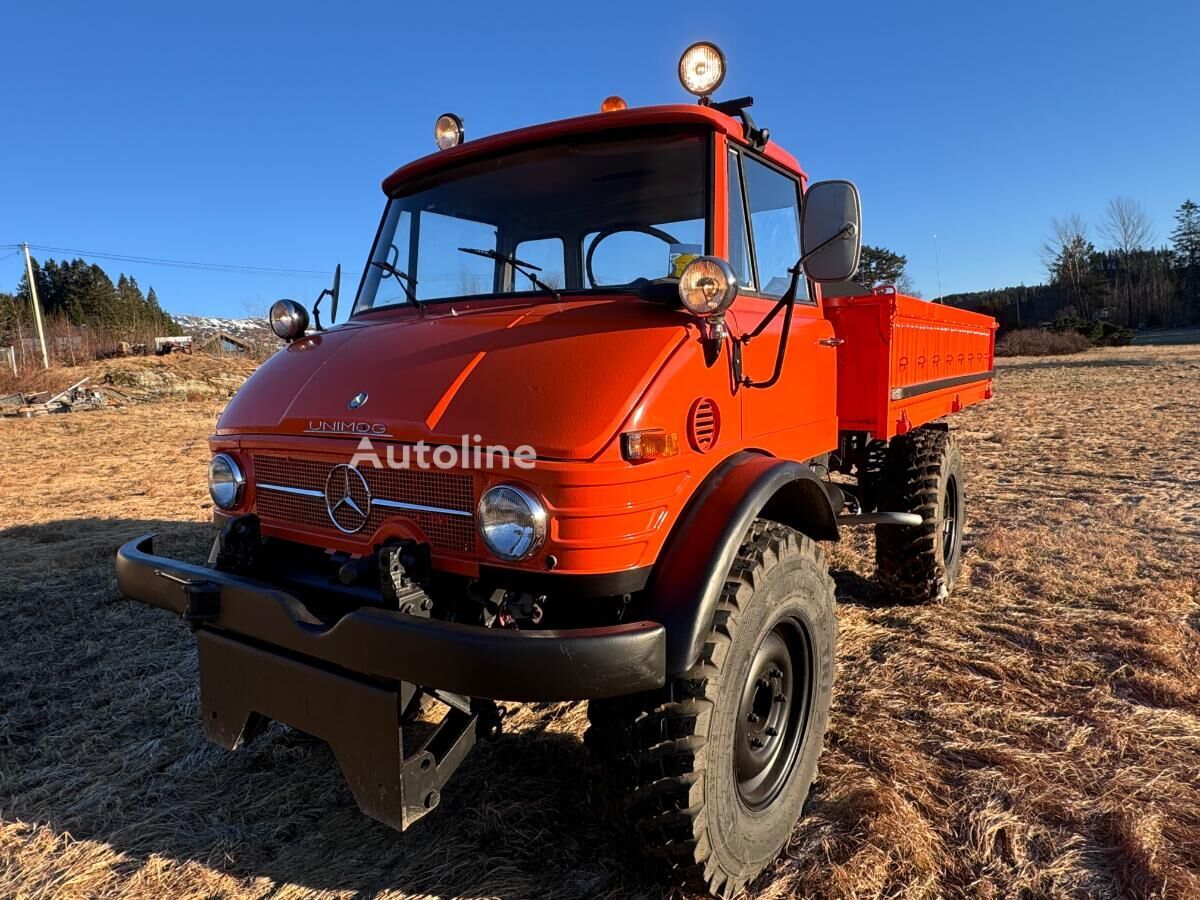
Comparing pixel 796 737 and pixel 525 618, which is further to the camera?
pixel 796 737

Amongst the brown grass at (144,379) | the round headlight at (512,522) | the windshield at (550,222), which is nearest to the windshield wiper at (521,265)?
the windshield at (550,222)

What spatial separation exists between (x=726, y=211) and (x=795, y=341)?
25.5 inches

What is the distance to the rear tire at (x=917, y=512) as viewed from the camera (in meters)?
4.77

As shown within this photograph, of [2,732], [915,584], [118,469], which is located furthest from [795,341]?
[118,469]

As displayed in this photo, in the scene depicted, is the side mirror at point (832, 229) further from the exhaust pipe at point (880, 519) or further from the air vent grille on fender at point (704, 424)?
the exhaust pipe at point (880, 519)

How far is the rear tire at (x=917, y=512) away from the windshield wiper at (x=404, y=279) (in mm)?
3198

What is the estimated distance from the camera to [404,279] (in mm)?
3297

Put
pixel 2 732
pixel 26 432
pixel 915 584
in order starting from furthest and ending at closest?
pixel 26 432 → pixel 915 584 → pixel 2 732

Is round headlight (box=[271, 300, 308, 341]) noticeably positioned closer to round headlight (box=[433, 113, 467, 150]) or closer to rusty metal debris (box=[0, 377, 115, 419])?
round headlight (box=[433, 113, 467, 150])

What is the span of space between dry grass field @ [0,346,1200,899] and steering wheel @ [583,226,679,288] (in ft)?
6.48

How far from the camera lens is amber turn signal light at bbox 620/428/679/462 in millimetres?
2182

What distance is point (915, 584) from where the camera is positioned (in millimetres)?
4875

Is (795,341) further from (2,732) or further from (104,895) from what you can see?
(2,732)

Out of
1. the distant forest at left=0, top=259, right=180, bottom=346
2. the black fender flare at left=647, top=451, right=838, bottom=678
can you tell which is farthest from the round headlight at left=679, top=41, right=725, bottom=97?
the distant forest at left=0, top=259, right=180, bottom=346
